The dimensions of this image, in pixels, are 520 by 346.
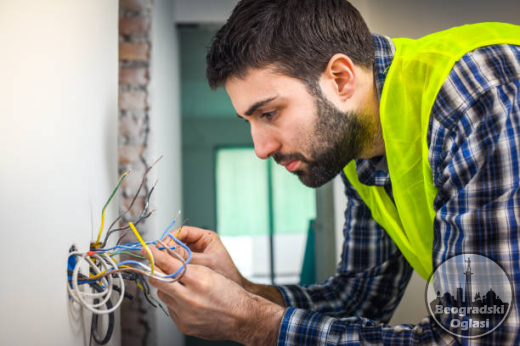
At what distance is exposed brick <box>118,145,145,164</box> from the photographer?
142cm

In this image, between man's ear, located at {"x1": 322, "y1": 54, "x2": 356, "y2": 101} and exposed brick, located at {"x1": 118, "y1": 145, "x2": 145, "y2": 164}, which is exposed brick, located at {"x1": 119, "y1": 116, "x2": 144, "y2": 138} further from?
man's ear, located at {"x1": 322, "y1": 54, "x2": 356, "y2": 101}

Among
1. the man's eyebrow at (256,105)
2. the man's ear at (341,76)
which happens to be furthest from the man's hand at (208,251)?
the man's ear at (341,76)

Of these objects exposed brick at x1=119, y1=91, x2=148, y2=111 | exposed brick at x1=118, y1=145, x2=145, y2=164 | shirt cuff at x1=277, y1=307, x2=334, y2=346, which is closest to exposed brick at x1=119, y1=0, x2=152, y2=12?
exposed brick at x1=119, y1=91, x2=148, y2=111

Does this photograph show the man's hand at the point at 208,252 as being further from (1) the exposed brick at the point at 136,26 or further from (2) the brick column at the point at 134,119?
(1) the exposed brick at the point at 136,26

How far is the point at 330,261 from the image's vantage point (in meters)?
1.86

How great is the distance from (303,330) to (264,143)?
0.39 metres

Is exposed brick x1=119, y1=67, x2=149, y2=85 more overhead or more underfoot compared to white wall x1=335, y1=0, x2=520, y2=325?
more underfoot

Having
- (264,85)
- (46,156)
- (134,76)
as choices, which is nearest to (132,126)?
(134,76)

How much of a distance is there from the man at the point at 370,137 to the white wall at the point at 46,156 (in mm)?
183

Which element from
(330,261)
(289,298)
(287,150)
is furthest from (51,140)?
(330,261)

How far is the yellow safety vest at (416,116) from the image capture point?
73 cm

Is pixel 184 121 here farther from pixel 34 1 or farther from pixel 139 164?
pixel 34 1

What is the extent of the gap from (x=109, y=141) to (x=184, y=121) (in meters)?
1.45

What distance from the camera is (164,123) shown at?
5.26 feet
